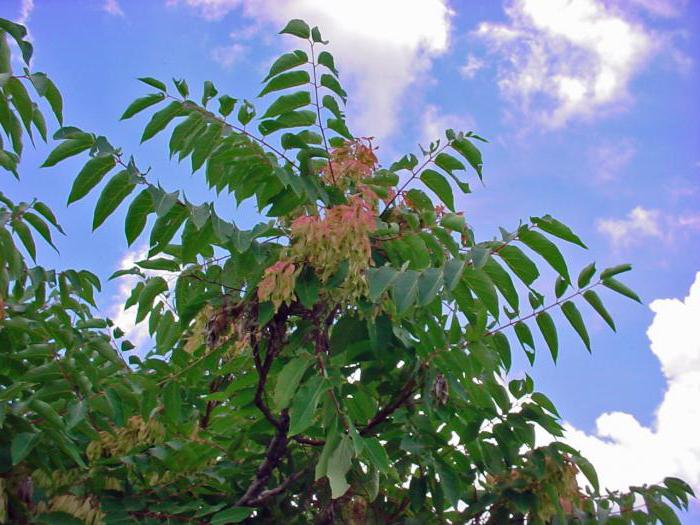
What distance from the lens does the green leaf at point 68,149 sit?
2027 millimetres

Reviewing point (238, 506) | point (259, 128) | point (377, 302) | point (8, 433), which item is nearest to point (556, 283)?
point (377, 302)

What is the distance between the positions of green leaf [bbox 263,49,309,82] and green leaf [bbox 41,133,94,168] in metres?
0.58

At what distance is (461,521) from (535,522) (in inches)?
10.1

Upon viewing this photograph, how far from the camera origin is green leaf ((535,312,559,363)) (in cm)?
211

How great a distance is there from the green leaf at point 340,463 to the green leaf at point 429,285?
0.45m

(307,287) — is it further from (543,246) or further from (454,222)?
(543,246)

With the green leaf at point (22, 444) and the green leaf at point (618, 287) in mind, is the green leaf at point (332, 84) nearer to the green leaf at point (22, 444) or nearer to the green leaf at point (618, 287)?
the green leaf at point (618, 287)

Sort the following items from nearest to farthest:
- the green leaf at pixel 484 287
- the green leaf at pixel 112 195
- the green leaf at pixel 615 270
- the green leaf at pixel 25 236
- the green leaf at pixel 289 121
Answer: the green leaf at pixel 484 287
the green leaf at pixel 112 195
the green leaf at pixel 615 270
the green leaf at pixel 289 121
the green leaf at pixel 25 236

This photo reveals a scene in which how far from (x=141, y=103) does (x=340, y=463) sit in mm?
1296

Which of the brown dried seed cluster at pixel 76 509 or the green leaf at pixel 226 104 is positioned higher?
the green leaf at pixel 226 104

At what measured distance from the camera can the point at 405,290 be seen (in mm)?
1665

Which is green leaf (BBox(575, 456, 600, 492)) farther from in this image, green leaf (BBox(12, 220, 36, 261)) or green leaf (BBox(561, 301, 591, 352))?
green leaf (BBox(12, 220, 36, 261))

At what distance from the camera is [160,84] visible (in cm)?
231

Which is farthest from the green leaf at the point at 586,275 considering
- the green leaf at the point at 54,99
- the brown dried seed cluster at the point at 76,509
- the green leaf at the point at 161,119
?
the green leaf at the point at 54,99
